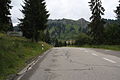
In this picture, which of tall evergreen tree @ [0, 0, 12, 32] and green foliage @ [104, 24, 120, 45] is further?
green foliage @ [104, 24, 120, 45]

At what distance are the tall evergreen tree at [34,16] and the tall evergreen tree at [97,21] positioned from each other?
18.5 meters

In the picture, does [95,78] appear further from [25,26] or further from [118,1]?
[118,1]

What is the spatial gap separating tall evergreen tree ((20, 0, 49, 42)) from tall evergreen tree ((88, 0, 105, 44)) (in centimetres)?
1845

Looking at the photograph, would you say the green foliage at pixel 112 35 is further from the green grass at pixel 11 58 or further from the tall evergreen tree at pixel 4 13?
the green grass at pixel 11 58

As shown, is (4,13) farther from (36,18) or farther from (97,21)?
(97,21)

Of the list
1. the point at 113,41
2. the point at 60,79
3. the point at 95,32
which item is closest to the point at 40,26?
the point at 95,32

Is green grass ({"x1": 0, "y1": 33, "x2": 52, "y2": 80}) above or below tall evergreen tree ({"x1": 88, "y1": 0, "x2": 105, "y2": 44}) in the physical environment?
below

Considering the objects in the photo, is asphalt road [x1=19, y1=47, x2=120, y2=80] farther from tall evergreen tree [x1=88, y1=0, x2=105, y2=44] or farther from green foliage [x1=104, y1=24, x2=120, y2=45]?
green foliage [x1=104, y1=24, x2=120, y2=45]

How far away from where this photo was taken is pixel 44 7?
43.8 m

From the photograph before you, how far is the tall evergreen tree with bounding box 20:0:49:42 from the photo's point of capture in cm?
4022

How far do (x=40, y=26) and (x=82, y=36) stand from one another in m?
87.8

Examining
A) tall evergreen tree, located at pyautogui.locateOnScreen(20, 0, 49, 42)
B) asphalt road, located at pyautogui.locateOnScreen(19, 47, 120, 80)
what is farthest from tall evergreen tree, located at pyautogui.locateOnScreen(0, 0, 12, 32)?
asphalt road, located at pyautogui.locateOnScreen(19, 47, 120, 80)

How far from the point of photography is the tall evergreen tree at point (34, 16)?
4022 cm

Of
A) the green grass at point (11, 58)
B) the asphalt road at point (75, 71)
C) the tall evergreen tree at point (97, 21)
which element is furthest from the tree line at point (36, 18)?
the asphalt road at point (75, 71)
